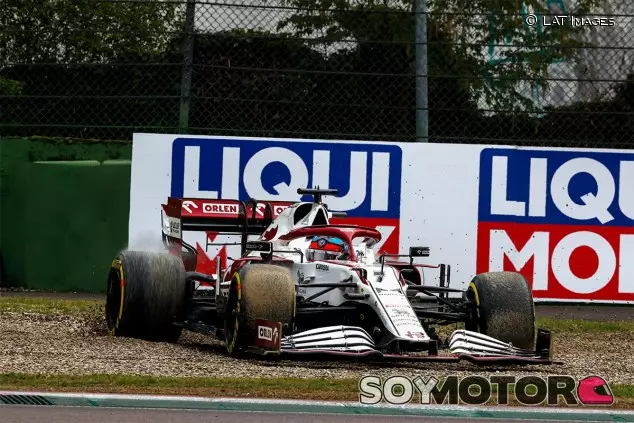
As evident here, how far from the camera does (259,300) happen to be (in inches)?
402

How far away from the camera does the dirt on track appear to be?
940 cm

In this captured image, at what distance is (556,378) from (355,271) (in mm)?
1879

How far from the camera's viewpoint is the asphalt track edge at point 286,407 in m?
7.56

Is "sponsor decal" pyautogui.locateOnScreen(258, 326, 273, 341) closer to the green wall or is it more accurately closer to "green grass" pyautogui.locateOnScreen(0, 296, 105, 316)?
"green grass" pyautogui.locateOnScreen(0, 296, 105, 316)

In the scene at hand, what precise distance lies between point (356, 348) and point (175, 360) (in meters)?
1.26

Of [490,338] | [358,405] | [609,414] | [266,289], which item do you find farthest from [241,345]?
[609,414]

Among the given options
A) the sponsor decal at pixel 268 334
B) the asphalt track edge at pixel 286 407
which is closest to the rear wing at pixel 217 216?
A: the sponsor decal at pixel 268 334

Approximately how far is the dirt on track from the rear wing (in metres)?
1.04

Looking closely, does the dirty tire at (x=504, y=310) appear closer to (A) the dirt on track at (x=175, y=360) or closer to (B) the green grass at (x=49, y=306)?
(A) the dirt on track at (x=175, y=360)

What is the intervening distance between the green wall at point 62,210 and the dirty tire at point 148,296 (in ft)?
12.8

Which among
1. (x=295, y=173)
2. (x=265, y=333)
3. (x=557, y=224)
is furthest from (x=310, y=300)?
(x=557, y=224)

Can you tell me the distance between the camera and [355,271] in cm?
1074

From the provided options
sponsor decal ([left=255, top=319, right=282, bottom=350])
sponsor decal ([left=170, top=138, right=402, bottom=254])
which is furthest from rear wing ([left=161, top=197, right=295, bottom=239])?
sponsor decal ([left=255, top=319, right=282, bottom=350])

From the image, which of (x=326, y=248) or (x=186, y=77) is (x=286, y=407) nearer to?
(x=326, y=248)
